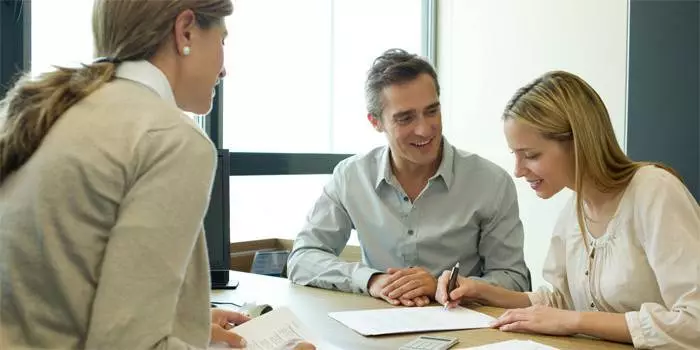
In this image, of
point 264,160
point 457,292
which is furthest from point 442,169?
point 264,160

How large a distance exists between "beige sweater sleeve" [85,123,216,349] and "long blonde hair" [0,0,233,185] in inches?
5.9

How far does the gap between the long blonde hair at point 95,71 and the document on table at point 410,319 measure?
735 mm

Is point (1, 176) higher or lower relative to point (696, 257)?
higher

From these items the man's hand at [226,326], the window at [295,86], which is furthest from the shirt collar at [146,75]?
the window at [295,86]

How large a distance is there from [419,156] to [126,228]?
142cm

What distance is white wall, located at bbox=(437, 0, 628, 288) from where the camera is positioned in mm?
3213

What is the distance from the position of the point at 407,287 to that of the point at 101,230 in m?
1.00

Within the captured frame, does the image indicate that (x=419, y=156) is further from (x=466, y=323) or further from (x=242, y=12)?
(x=242, y=12)

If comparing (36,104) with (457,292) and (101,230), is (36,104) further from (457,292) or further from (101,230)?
(457,292)

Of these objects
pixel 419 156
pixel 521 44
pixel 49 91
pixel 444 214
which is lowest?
pixel 444 214

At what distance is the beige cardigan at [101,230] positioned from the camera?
79 cm

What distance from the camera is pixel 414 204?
212 cm

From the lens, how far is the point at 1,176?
2.85 feet

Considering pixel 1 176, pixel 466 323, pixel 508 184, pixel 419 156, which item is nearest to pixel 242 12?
pixel 419 156
